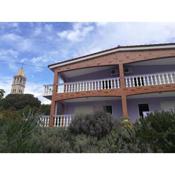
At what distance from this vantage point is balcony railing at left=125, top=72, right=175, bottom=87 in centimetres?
1055

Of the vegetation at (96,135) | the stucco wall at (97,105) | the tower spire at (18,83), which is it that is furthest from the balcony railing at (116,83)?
the tower spire at (18,83)

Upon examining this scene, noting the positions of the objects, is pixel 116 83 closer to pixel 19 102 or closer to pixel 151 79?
pixel 151 79

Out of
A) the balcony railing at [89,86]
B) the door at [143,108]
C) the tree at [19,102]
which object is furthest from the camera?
the tree at [19,102]

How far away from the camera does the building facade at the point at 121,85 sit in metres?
10.9

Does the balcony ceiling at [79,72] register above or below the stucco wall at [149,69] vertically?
above

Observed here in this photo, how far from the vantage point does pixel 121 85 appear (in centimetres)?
1123

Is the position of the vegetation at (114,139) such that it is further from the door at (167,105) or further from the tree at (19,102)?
the tree at (19,102)

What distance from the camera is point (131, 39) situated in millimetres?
12961

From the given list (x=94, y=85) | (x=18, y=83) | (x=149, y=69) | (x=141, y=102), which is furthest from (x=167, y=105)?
(x=18, y=83)

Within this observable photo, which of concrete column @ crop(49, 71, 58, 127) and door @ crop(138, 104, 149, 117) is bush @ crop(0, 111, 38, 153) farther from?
door @ crop(138, 104, 149, 117)

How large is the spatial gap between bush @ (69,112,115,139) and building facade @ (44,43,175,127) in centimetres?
272
